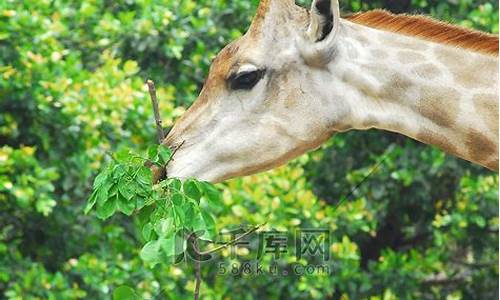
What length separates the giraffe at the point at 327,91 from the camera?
376 centimetres

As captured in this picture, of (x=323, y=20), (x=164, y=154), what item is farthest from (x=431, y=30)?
→ (x=164, y=154)

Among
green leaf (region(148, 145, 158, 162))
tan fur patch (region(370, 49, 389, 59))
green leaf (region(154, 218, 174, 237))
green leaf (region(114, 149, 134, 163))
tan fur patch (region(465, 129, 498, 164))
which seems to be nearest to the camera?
green leaf (region(154, 218, 174, 237))

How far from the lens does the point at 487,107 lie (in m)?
3.74

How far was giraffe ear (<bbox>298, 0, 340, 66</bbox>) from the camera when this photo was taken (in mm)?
3771

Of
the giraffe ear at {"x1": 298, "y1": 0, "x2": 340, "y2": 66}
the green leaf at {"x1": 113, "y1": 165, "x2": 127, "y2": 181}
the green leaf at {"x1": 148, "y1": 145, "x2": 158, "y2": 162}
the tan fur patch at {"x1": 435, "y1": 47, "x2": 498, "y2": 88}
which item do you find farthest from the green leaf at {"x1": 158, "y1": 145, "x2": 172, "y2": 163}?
the tan fur patch at {"x1": 435, "y1": 47, "x2": 498, "y2": 88}

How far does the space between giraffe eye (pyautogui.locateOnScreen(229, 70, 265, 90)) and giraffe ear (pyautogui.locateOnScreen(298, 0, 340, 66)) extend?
6.3 inches

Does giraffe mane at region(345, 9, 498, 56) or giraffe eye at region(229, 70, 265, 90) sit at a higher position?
giraffe mane at region(345, 9, 498, 56)

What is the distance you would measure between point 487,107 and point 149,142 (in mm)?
3087

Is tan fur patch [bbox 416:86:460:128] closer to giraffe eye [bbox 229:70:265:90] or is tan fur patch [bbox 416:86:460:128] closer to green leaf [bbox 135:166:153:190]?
giraffe eye [bbox 229:70:265:90]

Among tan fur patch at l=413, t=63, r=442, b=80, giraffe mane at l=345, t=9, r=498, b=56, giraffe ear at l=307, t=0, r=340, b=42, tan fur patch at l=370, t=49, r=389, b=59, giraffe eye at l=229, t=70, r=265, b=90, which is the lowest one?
tan fur patch at l=413, t=63, r=442, b=80

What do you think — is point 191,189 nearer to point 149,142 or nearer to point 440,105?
point 440,105

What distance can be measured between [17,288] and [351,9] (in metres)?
2.56

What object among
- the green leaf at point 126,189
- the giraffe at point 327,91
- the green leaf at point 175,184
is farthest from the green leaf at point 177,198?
the giraffe at point 327,91

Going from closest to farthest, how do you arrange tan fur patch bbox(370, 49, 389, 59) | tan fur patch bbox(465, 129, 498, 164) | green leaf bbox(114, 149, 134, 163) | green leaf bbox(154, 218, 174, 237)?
green leaf bbox(154, 218, 174, 237), green leaf bbox(114, 149, 134, 163), tan fur patch bbox(465, 129, 498, 164), tan fur patch bbox(370, 49, 389, 59)
